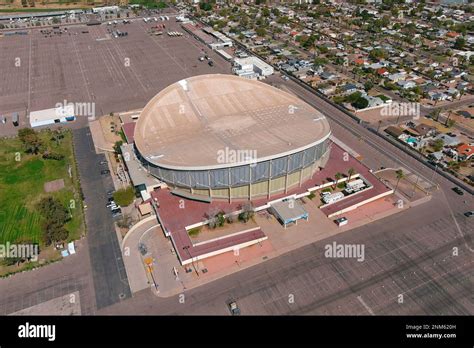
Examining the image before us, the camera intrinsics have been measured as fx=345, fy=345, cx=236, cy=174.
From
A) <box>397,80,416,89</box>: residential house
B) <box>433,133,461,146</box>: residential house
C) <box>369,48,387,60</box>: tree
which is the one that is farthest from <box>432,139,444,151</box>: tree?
<box>369,48,387,60</box>: tree

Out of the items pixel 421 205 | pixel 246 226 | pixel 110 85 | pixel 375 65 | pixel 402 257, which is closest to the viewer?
pixel 402 257

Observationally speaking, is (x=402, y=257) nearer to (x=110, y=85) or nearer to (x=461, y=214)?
(x=461, y=214)

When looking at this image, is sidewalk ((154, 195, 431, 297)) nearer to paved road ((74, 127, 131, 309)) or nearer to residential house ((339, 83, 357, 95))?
paved road ((74, 127, 131, 309))

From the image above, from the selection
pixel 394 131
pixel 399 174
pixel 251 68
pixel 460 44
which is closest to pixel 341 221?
pixel 399 174

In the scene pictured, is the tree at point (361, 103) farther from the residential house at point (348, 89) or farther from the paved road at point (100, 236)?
the paved road at point (100, 236)
